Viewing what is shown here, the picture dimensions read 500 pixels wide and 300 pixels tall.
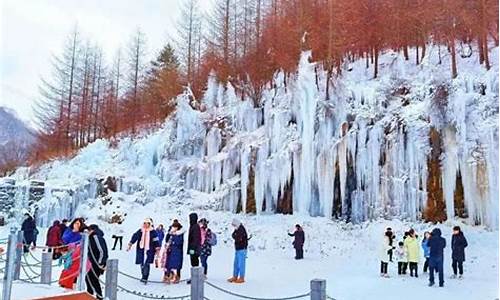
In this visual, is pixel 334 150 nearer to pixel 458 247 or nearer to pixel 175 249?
pixel 458 247

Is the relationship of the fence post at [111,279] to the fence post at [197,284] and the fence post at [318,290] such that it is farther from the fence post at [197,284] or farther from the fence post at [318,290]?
the fence post at [318,290]

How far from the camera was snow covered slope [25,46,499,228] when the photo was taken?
698cm

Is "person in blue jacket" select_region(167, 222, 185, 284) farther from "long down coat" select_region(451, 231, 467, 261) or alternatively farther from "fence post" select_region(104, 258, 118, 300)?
"long down coat" select_region(451, 231, 467, 261)

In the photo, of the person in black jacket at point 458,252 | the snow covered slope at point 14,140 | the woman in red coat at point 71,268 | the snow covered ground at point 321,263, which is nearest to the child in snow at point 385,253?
the snow covered ground at point 321,263

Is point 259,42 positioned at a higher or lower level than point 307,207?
higher

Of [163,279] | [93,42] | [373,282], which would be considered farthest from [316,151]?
[93,42]

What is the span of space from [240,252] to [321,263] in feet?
4.77

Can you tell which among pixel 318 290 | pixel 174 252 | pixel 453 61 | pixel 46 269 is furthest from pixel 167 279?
pixel 453 61

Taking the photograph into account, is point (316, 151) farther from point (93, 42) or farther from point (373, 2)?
point (93, 42)

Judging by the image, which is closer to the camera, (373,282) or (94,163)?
(373,282)

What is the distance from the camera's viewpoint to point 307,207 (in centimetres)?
798

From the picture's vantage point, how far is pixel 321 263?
6441 mm

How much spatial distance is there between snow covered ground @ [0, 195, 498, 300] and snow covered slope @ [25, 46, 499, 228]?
296 millimetres

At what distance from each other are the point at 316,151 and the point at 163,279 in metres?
3.70
